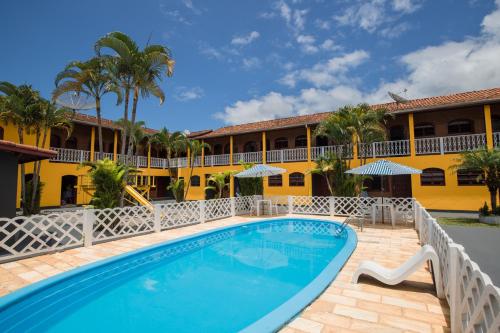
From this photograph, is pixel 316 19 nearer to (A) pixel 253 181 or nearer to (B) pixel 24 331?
(A) pixel 253 181

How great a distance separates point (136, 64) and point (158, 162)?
48.5 feet

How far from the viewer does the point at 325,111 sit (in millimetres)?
19406

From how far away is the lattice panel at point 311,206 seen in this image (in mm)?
12874

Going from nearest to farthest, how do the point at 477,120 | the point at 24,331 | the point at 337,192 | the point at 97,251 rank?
the point at 24,331
the point at 97,251
the point at 337,192
the point at 477,120

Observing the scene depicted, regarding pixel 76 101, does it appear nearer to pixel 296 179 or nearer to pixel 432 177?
pixel 296 179

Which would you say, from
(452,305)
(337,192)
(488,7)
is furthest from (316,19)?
(452,305)

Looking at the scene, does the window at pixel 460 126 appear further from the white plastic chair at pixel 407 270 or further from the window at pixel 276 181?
the white plastic chair at pixel 407 270

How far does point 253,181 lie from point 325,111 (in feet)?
29.6

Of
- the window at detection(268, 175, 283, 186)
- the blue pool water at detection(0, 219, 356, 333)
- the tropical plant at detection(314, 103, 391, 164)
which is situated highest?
the tropical plant at detection(314, 103, 391, 164)

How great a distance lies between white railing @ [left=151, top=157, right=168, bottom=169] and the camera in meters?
22.7

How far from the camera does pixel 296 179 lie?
62.3 feet

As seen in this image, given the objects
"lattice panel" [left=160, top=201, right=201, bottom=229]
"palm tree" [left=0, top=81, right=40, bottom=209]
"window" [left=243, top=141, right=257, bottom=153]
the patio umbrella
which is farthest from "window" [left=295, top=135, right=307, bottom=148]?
"palm tree" [left=0, top=81, right=40, bottom=209]

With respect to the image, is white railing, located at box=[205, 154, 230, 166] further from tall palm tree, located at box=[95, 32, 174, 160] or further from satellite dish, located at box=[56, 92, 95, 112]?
tall palm tree, located at box=[95, 32, 174, 160]

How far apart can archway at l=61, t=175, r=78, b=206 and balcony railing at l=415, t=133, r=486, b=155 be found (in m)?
23.9
